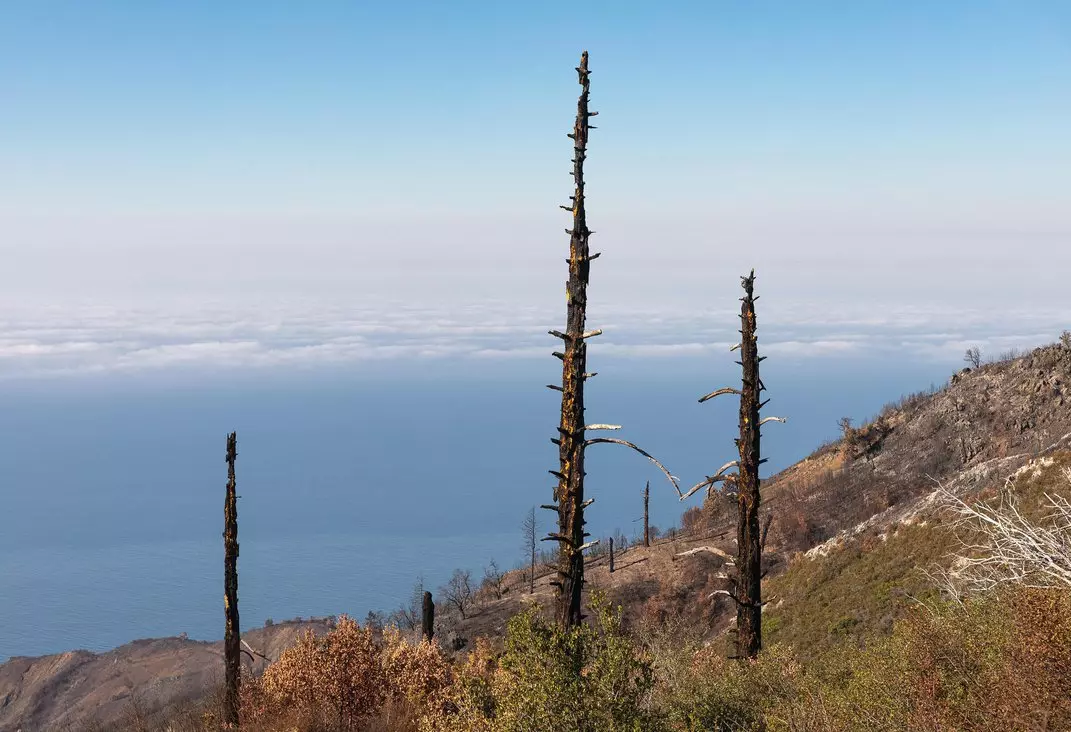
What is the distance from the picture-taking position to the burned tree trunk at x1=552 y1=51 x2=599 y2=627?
18625 millimetres

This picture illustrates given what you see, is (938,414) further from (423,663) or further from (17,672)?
(17,672)

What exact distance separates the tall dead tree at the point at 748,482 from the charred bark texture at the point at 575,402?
14.1ft

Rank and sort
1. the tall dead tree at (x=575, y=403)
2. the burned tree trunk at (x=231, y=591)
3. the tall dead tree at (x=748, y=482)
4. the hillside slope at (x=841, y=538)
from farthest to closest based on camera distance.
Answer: the hillside slope at (x=841, y=538) → the burned tree trunk at (x=231, y=591) → the tall dead tree at (x=748, y=482) → the tall dead tree at (x=575, y=403)

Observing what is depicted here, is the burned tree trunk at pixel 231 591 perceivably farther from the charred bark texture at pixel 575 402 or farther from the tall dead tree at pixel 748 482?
the tall dead tree at pixel 748 482

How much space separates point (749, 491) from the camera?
22.5 m

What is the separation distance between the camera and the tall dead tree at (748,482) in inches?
857

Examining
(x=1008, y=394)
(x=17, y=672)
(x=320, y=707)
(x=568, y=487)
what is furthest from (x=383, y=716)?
(x=17, y=672)

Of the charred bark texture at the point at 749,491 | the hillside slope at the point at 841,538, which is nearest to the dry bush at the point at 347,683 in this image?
the charred bark texture at the point at 749,491

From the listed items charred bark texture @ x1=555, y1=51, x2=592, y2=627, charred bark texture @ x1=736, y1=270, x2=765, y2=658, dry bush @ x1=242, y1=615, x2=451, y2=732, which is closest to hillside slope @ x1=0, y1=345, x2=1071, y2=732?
charred bark texture @ x1=736, y1=270, x2=765, y2=658

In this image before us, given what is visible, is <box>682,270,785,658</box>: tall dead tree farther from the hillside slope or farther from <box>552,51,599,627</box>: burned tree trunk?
the hillside slope

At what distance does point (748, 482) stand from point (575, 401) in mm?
6486

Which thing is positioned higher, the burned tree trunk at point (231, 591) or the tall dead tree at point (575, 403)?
the tall dead tree at point (575, 403)

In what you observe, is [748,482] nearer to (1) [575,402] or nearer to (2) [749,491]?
(2) [749,491]

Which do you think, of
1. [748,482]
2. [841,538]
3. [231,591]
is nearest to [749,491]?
[748,482]
